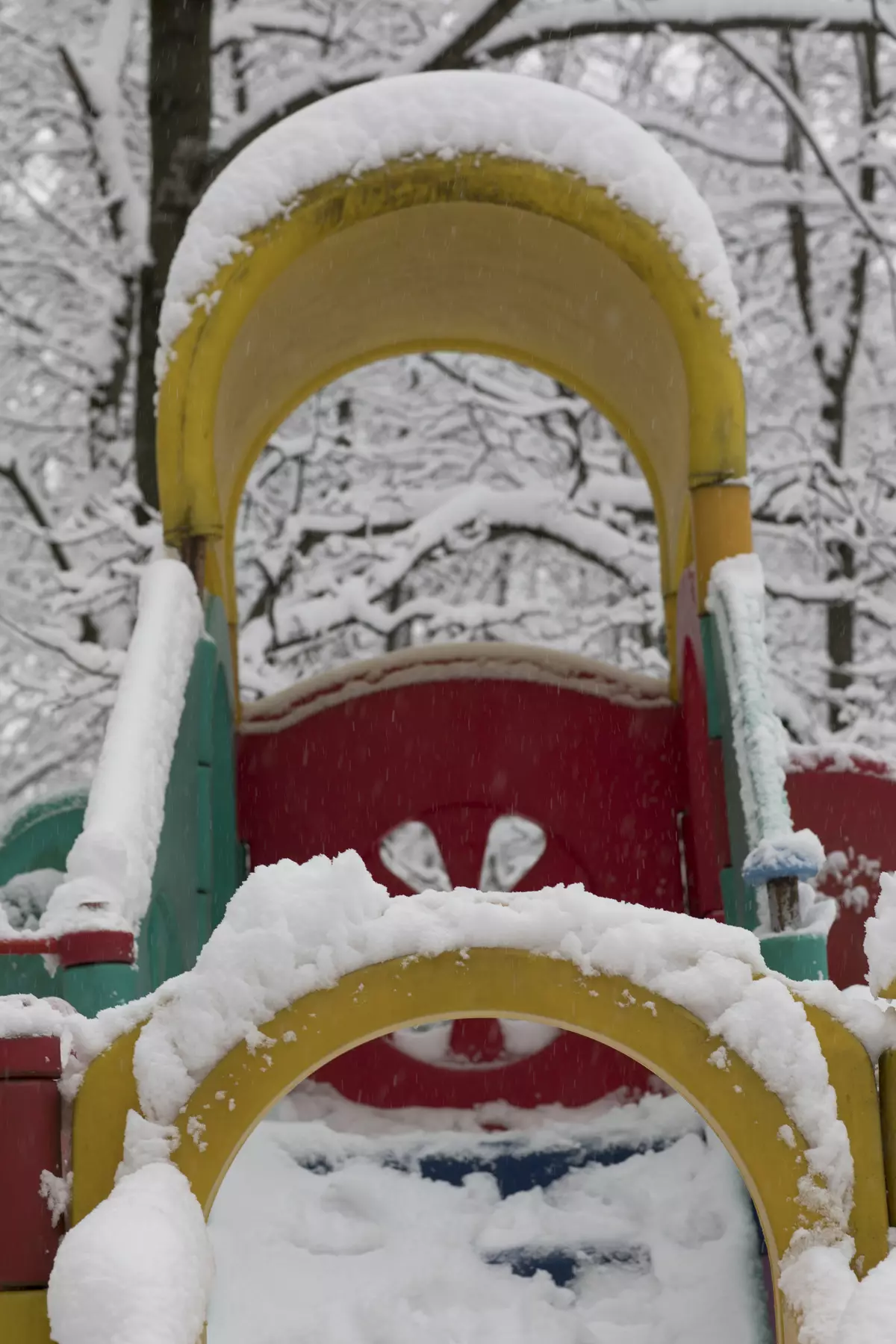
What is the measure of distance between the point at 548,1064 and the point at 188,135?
15.2 feet

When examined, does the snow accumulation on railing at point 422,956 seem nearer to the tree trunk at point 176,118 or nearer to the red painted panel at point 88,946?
the red painted panel at point 88,946

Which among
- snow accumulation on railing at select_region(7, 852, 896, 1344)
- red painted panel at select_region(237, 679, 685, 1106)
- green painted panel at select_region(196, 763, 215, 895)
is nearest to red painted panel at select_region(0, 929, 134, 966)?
snow accumulation on railing at select_region(7, 852, 896, 1344)

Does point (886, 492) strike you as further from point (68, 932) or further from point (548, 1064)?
point (68, 932)

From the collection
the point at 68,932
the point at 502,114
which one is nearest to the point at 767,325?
the point at 502,114

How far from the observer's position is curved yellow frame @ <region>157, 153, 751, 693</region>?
3.74 m

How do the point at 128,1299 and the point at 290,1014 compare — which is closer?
the point at 128,1299

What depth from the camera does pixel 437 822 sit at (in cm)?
428

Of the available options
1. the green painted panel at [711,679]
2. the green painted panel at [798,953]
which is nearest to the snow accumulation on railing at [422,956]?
the green painted panel at [798,953]

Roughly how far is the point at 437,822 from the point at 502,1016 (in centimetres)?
255

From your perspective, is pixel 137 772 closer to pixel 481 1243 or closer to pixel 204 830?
pixel 204 830

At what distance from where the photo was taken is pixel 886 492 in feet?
30.0

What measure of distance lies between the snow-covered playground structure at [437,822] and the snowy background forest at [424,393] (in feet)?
9.02

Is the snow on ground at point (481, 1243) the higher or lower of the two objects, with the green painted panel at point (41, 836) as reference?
lower

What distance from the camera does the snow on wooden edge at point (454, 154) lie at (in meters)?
3.71
